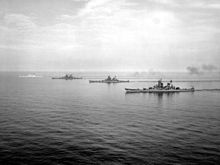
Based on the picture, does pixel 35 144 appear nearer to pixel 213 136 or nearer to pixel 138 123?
pixel 138 123

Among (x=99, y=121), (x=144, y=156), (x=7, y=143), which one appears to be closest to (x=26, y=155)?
(x=7, y=143)

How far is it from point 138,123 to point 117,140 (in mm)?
15509

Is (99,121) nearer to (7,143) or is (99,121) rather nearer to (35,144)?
(35,144)

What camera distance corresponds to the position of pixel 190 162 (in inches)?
1251

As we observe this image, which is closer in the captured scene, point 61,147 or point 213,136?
point 61,147

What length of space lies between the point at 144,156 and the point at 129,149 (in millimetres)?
3903

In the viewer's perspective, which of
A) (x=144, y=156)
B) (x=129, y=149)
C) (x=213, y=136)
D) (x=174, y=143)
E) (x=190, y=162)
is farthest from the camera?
(x=213, y=136)

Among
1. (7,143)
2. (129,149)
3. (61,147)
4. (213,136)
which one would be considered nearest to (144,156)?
(129,149)

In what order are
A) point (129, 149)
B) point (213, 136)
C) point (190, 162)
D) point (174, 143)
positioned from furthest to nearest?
1. point (213, 136)
2. point (174, 143)
3. point (129, 149)
4. point (190, 162)

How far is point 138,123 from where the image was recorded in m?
55.6

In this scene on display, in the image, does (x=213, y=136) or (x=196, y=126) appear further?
(x=196, y=126)

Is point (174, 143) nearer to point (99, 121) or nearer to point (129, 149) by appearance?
point (129, 149)

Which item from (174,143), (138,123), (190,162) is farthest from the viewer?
(138,123)

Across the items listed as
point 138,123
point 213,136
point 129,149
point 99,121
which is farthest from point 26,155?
point 213,136
